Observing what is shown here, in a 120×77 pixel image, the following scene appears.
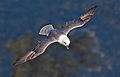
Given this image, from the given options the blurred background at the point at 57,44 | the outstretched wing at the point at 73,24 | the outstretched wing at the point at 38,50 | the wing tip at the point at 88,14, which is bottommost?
the outstretched wing at the point at 38,50

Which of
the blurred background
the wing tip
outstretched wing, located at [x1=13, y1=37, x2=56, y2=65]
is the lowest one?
outstretched wing, located at [x1=13, y1=37, x2=56, y2=65]

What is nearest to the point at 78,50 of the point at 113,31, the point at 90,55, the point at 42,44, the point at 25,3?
the point at 90,55

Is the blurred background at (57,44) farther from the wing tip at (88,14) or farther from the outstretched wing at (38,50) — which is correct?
the outstretched wing at (38,50)

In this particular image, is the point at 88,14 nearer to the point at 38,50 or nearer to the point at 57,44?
the point at 38,50

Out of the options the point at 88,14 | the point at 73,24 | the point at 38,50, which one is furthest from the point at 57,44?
the point at 38,50

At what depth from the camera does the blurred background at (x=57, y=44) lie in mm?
39000

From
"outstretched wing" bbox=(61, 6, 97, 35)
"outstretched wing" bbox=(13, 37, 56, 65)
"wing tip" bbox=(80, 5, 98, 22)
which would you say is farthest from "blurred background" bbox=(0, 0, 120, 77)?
"outstretched wing" bbox=(13, 37, 56, 65)

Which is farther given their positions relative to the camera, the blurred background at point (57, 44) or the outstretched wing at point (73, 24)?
the blurred background at point (57, 44)

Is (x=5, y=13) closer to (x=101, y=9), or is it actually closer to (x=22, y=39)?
(x=22, y=39)

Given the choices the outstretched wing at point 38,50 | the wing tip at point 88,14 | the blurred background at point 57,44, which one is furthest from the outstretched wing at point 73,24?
the blurred background at point 57,44

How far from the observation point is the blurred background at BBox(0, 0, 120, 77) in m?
39.0

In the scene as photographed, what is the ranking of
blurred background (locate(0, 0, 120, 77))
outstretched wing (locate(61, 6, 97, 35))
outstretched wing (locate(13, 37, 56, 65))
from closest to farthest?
outstretched wing (locate(13, 37, 56, 65)) < outstretched wing (locate(61, 6, 97, 35)) < blurred background (locate(0, 0, 120, 77))

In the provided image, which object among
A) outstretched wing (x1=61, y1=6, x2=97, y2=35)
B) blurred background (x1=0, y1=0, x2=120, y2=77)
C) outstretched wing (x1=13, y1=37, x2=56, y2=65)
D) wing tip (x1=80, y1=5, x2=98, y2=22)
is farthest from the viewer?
blurred background (x1=0, y1=0, x2=120, y2=77)

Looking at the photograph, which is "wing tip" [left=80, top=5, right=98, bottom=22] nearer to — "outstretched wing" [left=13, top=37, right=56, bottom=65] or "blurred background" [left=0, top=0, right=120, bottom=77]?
"outstretched wing" [left=13, top=37, right=56, bottom=65]
